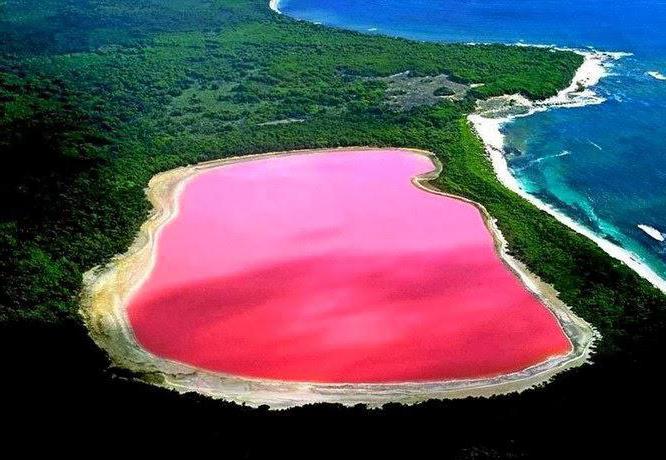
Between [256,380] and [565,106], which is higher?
[565,106]

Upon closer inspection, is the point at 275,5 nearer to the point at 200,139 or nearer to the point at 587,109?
the point at 200,139

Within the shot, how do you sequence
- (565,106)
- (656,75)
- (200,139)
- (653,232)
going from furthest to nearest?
(656,75) < (565,106) < (200,139) < (653,232)

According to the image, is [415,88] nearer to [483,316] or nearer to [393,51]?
[393,51]

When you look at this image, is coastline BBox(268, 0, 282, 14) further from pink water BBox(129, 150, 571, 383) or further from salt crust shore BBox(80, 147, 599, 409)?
salt crust shore BBox(80, 147, 599, 409)

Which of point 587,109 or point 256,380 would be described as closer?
point 256,380

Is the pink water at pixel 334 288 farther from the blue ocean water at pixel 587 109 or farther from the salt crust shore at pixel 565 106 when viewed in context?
the blue ocean water at pixel 587 109

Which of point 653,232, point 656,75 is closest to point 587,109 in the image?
point 656,75

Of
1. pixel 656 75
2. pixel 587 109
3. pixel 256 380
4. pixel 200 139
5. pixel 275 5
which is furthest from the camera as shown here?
pixel 275 5

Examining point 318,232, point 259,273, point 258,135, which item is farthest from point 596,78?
point 259,273
